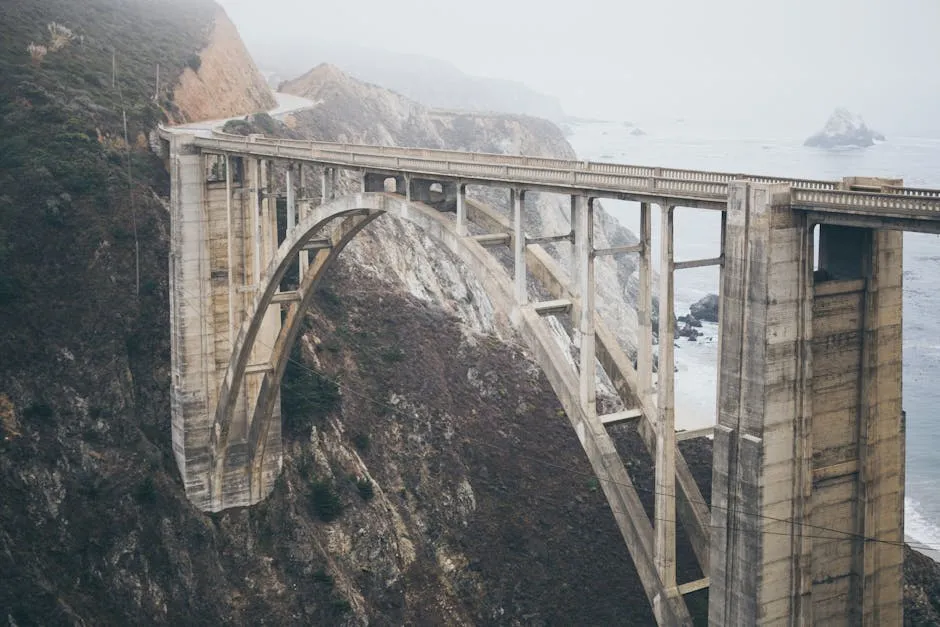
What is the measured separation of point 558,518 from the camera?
49094 millimetres

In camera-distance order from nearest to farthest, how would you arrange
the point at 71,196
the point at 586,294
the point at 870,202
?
the point at 870,202, the point at 586,294, the point at 71,196

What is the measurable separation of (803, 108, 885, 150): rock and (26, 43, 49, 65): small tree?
117m

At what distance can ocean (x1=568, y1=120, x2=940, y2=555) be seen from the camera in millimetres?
64438

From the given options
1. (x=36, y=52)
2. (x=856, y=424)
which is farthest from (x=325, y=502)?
(x=36, y=52)

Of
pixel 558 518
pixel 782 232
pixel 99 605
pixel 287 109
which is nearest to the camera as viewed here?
pixel 782 232

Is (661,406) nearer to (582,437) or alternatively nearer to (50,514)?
(582,437)

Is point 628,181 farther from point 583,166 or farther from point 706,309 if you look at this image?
point 706,309

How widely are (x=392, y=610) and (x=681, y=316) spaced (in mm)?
53867

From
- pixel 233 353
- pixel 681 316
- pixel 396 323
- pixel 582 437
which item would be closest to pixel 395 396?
pixel 396 323

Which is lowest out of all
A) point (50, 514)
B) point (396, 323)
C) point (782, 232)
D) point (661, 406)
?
point (50, 514)

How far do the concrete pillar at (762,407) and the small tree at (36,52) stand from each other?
5078cm

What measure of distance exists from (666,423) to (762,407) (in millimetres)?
2690

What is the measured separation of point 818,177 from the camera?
11606 centimetres

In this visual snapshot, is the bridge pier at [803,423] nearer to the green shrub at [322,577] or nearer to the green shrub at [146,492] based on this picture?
the green shrub at [322,577]
